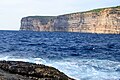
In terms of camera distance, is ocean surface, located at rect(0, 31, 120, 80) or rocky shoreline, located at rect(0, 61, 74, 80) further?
ocean surface, located at rect(0, 31, 120, 80)

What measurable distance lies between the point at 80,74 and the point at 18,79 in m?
12.2

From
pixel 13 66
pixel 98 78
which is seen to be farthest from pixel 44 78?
pixel 98 78

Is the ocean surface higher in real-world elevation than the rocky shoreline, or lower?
lower

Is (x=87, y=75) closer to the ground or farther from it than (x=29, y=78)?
closer to the ground

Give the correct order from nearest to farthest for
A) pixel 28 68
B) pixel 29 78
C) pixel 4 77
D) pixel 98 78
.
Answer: pixel 4 77
pixel 29 78
pixel 28 68
pixel 98 78

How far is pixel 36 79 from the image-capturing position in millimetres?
9375

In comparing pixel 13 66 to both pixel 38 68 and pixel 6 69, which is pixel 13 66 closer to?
pixel 6 69

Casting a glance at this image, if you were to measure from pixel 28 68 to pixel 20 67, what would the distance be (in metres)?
0.36

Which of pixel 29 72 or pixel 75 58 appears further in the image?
pixel 75 58

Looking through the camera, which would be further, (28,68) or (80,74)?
(80,74)

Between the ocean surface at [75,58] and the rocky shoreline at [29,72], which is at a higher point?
the rocky shoreline at [29,72]

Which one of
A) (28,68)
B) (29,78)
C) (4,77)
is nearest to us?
(4,77)

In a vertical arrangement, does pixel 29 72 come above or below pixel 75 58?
above

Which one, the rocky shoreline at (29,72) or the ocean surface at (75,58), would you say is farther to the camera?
the ocean surface at (75,58)
